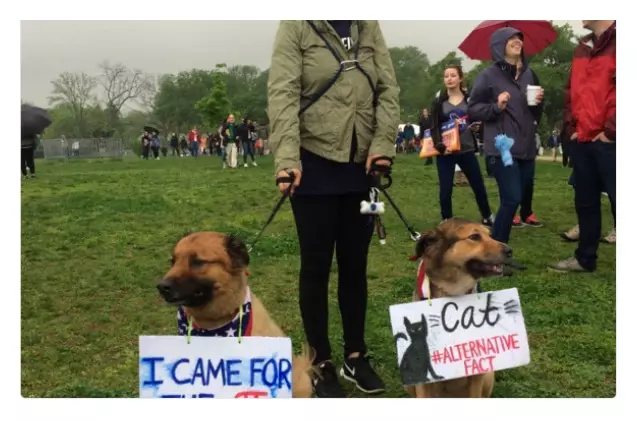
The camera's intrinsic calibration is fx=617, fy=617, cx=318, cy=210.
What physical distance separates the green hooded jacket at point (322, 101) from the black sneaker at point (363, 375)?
114cm

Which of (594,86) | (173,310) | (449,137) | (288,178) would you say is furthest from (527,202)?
(288,178)

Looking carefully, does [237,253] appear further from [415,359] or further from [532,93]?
[532,93]

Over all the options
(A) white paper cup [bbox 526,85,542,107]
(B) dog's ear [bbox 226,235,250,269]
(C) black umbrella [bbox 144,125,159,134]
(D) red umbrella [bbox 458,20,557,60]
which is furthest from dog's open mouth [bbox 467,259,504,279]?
(C) black umbrella [bbox 144,125,159,134]

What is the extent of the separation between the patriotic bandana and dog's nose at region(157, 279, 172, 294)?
24cm

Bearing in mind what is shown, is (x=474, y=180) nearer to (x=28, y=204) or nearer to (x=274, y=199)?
(x=274, y=199)

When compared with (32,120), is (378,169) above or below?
below

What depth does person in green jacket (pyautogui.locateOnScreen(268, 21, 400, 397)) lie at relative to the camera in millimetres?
3039

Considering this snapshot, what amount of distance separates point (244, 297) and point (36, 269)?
4006mm

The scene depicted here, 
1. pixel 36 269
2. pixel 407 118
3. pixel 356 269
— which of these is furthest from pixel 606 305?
pixel 407 118

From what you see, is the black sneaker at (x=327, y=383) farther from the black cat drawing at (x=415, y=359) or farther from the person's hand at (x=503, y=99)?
the person's hand at (x=503, y=99)

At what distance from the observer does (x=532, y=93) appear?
580 centimetres

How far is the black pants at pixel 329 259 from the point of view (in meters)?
3.14

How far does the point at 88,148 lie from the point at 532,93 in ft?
97.3

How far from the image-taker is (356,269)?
11.0ft
